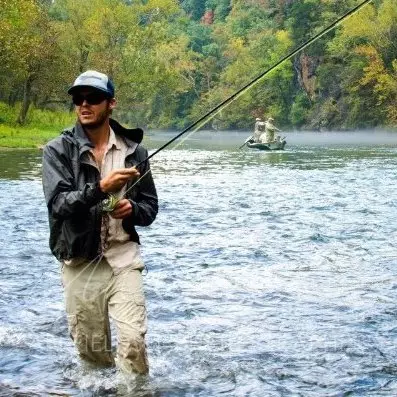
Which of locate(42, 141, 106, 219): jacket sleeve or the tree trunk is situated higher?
the tree trunk

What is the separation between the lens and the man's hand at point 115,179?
15.5ft

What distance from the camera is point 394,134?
70375 mm

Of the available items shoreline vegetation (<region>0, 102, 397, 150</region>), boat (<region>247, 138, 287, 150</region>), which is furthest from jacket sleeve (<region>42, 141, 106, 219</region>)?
boat (<region>247, 138, 287, 150</region>)

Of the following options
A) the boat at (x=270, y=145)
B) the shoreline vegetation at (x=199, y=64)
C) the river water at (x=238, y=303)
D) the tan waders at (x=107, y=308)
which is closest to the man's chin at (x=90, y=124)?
the tan waders at (x=107, y=308)

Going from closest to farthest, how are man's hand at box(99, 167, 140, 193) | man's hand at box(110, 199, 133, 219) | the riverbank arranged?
man's hand at box(99, 167, 140, 193) < man's hand at box(110, 199, 133, 219) < the riverbank

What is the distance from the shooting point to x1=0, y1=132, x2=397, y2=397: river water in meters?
5.87

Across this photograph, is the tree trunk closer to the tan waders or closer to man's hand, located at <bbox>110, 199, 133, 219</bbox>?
the tan waders

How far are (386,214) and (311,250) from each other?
456 centimetres

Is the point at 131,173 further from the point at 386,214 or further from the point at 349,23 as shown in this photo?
the point at 349,23

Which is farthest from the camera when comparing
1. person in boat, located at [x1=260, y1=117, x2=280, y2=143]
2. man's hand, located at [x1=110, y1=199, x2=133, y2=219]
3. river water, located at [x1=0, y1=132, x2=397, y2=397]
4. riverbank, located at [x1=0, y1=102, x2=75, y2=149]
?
person in boat, located at [x1=260, y1=117, x2=280, y2=143]

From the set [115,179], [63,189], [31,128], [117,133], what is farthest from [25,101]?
[115,179]

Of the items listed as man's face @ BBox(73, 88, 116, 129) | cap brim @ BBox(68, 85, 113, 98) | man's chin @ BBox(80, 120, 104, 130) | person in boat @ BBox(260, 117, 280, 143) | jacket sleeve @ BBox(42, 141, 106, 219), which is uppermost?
cap brim @ BBox(68, 85, 113, 98)

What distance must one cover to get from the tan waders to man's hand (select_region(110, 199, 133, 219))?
0.39 m

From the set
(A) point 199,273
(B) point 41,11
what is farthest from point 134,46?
(A) point 199,273
